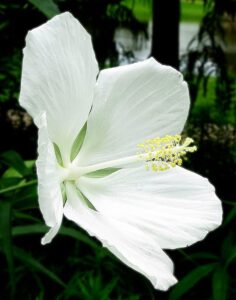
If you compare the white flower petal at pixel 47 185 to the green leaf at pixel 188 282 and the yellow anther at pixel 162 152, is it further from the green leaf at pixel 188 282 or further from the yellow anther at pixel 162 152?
the green leaf at pixel 188 282

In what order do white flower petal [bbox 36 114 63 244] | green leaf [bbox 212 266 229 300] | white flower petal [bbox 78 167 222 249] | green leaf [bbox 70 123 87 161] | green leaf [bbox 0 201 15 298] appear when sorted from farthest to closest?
green leaf [bbox 212 266 229 300], green leaf [bbox 0 201 15 298], green leaf [bbox 70 123 87 161], white flower petal [bbox 78 167 222 249], white flower petal [bbox 36 114 63 244]

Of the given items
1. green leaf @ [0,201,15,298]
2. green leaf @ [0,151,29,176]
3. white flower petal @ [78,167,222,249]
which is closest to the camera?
white flower petal @ [78,167,222,249]

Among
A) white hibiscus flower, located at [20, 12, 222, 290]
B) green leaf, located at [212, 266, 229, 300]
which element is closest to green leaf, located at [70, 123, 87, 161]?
white hibiscus flower, located at [20, 12, 222, 290]

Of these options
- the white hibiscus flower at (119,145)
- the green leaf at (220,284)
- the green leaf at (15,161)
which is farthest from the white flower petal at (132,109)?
the green leaf at (220,284)

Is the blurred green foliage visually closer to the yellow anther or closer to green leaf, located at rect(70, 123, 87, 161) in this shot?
green leaf, located at rect(70, 123, 87, 161)

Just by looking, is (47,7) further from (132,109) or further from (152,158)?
(152,158)

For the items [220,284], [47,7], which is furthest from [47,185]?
[220,284]
